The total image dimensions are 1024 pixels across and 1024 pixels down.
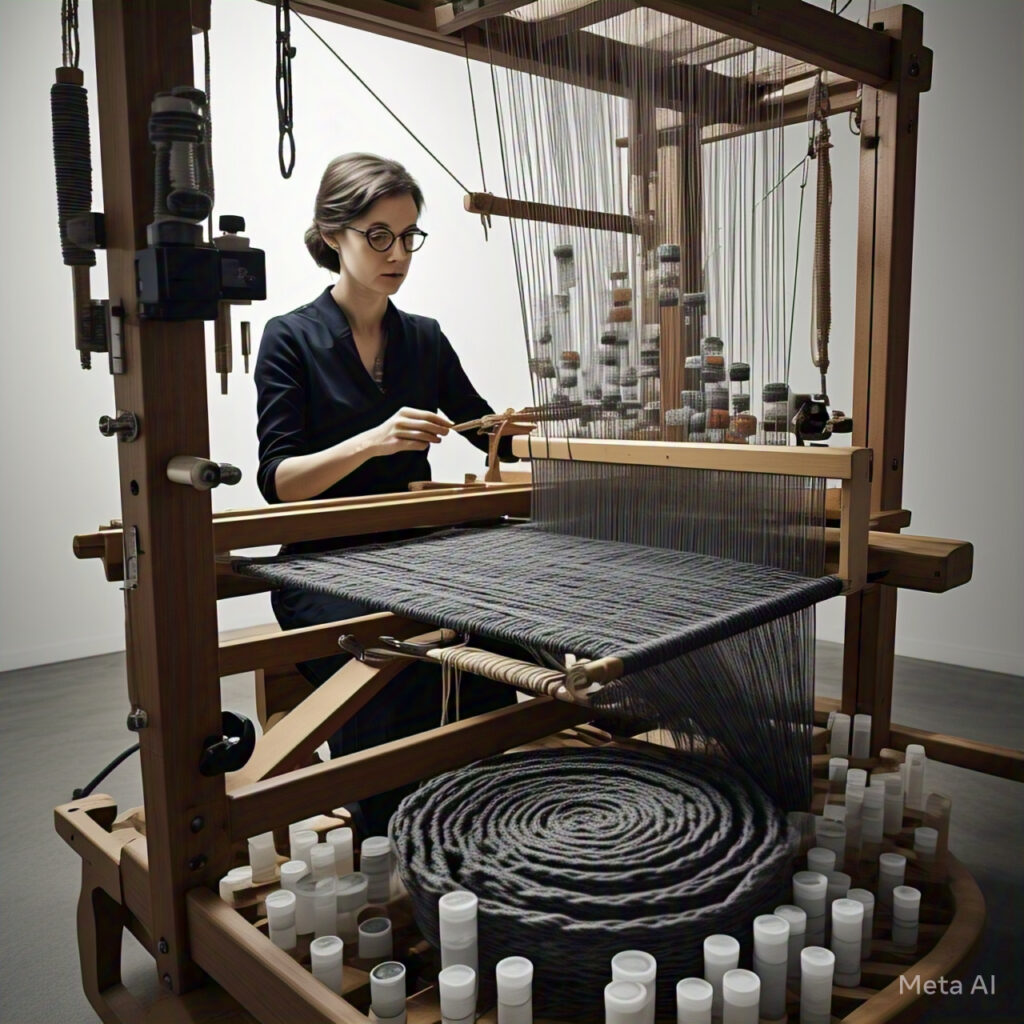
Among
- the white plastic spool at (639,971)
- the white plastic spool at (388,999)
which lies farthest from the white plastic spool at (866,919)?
the white plastic spool at (388,999)

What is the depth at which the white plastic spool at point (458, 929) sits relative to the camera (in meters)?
1.07

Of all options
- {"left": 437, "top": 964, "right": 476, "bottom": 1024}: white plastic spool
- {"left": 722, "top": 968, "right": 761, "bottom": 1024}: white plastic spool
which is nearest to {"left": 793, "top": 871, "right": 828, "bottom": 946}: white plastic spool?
{"left": 722, "top": 968, "right": 761, "bottom": 1024}: white plastic spool

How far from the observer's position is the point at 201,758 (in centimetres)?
112

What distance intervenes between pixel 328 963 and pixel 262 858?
Result: 365 mm

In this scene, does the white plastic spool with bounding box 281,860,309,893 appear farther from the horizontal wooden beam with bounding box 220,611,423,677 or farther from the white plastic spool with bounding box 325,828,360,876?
the horizontal wooden beam with bounding box 220,611,423,677

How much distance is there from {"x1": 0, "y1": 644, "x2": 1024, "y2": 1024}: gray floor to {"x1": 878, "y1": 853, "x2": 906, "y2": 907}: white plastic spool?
0.48ft

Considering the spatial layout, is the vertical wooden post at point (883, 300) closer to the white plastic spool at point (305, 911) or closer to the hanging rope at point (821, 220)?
the hanging rope at point (821, 220)

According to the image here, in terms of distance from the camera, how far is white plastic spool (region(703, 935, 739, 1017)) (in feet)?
3.45

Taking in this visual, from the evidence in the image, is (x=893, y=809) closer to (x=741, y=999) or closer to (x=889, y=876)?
(x=889, y=876)

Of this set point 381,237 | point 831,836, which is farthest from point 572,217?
point 831,836

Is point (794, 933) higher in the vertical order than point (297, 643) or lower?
lower

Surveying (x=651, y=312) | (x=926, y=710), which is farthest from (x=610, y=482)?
(x=926, y=710)

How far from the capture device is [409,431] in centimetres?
174

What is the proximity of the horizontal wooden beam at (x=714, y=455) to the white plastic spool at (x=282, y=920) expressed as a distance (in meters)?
0.80
